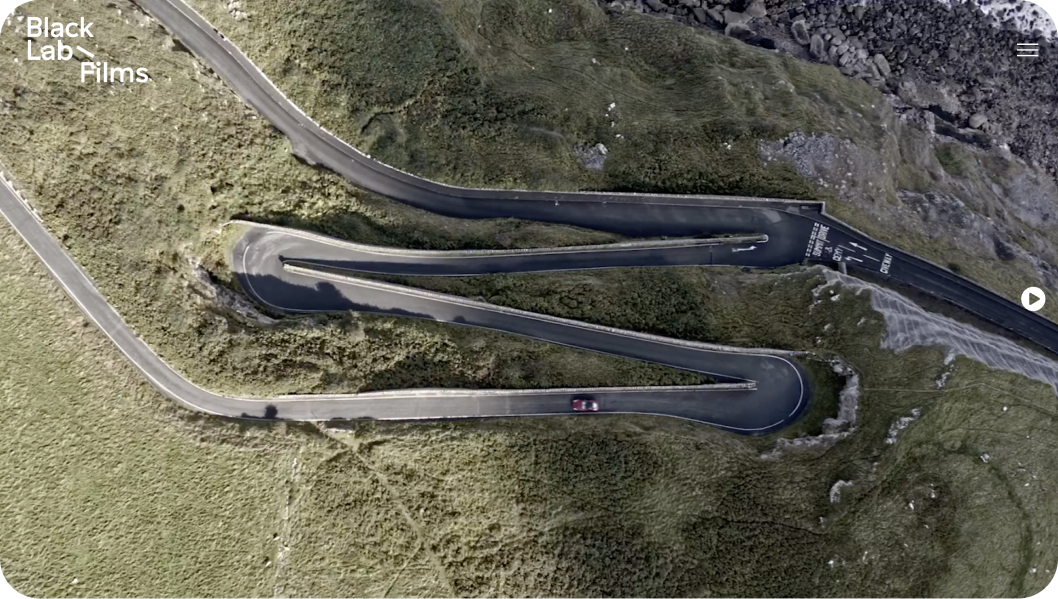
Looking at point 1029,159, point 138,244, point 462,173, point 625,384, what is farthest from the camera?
point 1029,159

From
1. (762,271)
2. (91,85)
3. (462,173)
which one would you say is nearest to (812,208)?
(762,271)

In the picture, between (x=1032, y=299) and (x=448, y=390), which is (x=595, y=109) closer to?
(x=448, y=390)

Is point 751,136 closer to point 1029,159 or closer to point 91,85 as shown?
point 1029,159

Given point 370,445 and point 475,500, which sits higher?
point 370,445

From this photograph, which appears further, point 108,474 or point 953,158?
point 953,158

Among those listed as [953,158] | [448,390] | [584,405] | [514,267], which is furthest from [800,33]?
[448,390]

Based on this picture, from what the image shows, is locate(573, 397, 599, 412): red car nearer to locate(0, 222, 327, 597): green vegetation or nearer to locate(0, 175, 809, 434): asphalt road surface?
locate(0, 175, 809, 434): asphalt road surface
